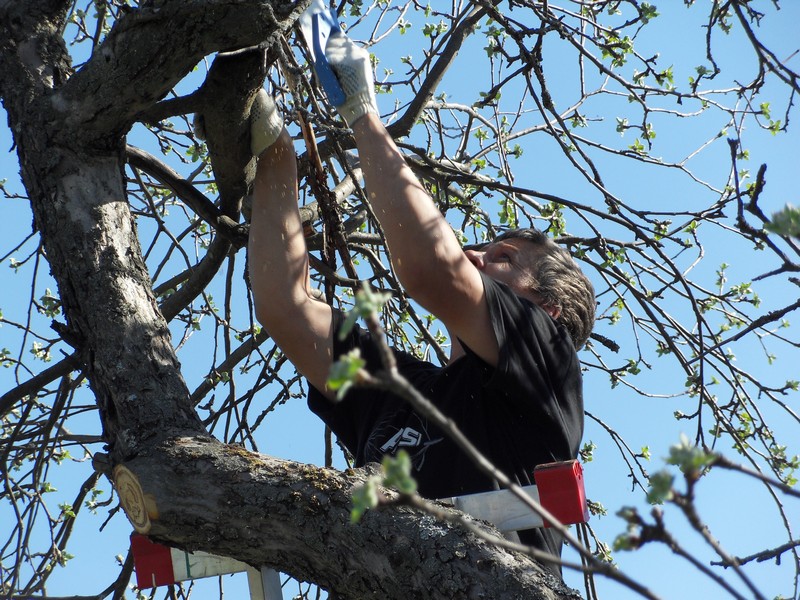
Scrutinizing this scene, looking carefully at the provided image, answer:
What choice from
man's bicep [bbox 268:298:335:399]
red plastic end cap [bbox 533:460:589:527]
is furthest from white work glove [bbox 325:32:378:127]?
red plastic end cap [bbox 533:460:589:527]

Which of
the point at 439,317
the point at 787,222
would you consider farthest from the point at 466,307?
the point at 787,222

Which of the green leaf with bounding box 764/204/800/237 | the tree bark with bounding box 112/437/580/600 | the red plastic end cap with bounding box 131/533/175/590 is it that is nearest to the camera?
the green leaf with bounding box 764/204/800/237

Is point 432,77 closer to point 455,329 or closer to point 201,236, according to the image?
point 201,236

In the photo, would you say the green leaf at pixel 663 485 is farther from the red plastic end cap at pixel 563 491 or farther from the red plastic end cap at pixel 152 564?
the red plastic end cap at pixel 152 564

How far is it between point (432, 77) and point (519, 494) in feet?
8.85

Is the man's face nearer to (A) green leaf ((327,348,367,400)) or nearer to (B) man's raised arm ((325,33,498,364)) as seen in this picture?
(B) man's raised arm ((325,33,498,364))

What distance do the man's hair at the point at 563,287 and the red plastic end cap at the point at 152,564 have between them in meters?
1.16

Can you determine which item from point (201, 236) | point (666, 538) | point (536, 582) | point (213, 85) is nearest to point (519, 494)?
point (666, 538)

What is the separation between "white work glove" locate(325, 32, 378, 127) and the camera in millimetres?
2143

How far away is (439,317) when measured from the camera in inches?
74.5

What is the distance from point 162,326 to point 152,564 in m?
0.49

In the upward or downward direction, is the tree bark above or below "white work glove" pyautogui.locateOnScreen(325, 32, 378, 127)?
below

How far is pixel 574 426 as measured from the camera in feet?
6.64

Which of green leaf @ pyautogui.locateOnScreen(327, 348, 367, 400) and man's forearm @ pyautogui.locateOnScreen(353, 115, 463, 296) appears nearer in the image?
green leaf @ pyautogui.locateOnScreen(327, 348, 367, 400)
